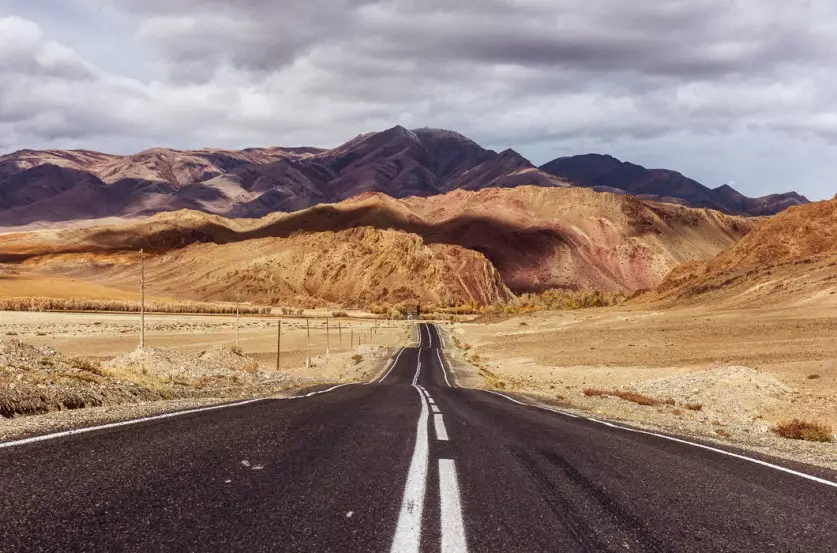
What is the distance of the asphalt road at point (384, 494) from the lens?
436cm

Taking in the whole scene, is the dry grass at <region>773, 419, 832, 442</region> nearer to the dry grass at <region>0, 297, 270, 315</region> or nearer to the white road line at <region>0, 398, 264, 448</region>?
the white road line at <region>0, 398, 264, 448</region>

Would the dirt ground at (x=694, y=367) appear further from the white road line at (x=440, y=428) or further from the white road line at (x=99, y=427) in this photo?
the white road line at (x=99, y=427)

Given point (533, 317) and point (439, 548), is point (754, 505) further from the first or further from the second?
point (533, 317)

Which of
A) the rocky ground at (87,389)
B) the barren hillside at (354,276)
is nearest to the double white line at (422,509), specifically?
the rocky ground at (87,389)

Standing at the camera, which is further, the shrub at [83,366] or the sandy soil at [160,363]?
the shrub at [83,366]

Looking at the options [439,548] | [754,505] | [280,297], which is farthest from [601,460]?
[280,297]

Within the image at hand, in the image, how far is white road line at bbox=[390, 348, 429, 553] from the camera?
420 centimetres

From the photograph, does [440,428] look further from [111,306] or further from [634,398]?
[111,306]

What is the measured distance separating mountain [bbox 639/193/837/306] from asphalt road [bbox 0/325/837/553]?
60.8 metres

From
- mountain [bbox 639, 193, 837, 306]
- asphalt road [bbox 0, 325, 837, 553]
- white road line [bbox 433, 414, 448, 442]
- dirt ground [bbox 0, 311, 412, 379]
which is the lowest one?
dirt ground [bbox 0, 311, 412, 379]

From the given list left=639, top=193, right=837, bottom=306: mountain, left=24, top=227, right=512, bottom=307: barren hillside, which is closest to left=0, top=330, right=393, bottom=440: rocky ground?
left=639, top=193, right=837, bottom=306: mountain

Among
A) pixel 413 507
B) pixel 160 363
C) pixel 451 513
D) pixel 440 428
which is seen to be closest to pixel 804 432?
pixel 440 428

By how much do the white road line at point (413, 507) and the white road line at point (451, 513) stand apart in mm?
189

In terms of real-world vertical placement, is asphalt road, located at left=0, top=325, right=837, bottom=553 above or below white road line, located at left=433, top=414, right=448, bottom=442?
above
